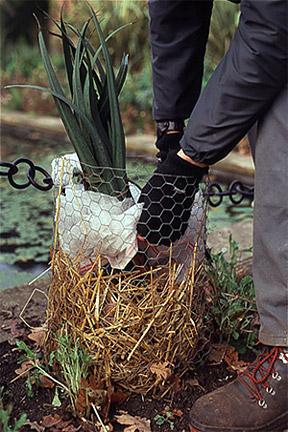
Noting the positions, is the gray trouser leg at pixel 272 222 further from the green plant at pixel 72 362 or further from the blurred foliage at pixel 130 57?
the blurred foliage at pixel 130 57

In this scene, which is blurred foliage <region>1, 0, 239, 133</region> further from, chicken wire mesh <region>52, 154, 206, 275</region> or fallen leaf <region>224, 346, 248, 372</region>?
chicken wire mesh <region>52, 154, 206, 275</region>

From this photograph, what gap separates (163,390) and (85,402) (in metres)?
0.23

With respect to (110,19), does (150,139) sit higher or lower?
lower

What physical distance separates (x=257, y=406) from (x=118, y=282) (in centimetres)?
46

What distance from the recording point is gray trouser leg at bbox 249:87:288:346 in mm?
1700

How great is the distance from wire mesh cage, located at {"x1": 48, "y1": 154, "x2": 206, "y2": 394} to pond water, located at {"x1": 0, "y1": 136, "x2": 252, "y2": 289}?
1.10m

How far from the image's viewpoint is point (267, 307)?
1.77 m

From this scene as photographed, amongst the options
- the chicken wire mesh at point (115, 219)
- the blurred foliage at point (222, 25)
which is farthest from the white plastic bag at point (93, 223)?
the blurred foliage at point (222, 25)

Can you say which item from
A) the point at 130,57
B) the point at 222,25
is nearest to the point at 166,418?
the point at 222,25

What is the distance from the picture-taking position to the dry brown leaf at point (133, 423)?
1840mm

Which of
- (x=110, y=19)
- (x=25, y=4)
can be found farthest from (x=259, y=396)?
(x=25, y=4)

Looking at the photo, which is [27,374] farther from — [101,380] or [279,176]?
[279,176]

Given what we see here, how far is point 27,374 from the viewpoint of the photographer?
2049mm

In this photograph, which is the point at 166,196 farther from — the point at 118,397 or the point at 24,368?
the point at 24,368
